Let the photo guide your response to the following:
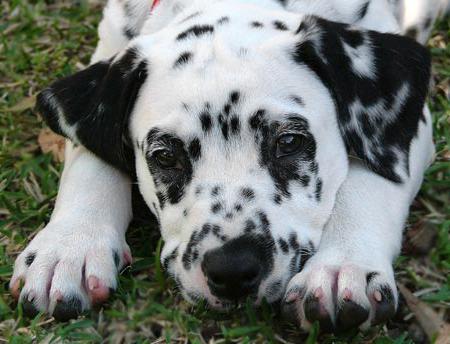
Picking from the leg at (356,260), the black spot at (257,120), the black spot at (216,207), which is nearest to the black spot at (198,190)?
the black spot at (216,207)

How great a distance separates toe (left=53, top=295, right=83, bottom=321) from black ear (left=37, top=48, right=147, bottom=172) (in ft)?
2.69

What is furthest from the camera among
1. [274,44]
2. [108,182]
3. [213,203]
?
[108,182]

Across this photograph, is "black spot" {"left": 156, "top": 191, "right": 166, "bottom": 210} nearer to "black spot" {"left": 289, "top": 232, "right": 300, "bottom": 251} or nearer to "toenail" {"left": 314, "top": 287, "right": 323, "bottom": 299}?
"black spot" {"left": 289, "top": 232, "right": 300, "bottom": 251}

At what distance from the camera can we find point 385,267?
3887 millimetres

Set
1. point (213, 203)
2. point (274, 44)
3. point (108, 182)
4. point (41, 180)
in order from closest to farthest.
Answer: point (213, 203) → point (274, 44) → point (108, 182) → point (41, 180)

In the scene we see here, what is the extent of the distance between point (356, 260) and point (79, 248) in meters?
1.31

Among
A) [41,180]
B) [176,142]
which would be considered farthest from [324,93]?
[41,180]

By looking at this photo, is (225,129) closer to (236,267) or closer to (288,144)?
(288,144)

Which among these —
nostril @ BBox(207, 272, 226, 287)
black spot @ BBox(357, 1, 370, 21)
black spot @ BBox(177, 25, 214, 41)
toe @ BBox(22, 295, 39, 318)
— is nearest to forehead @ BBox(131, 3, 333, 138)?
black spot @ BBox(177, 25, 214, 41)

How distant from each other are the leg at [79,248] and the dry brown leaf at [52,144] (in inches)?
36.4

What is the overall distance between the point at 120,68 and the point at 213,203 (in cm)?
96

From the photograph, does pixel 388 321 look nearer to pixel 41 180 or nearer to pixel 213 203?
pixel 213 203

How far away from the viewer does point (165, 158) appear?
4.15 meters

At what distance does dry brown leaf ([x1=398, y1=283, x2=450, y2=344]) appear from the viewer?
13.0 feet
